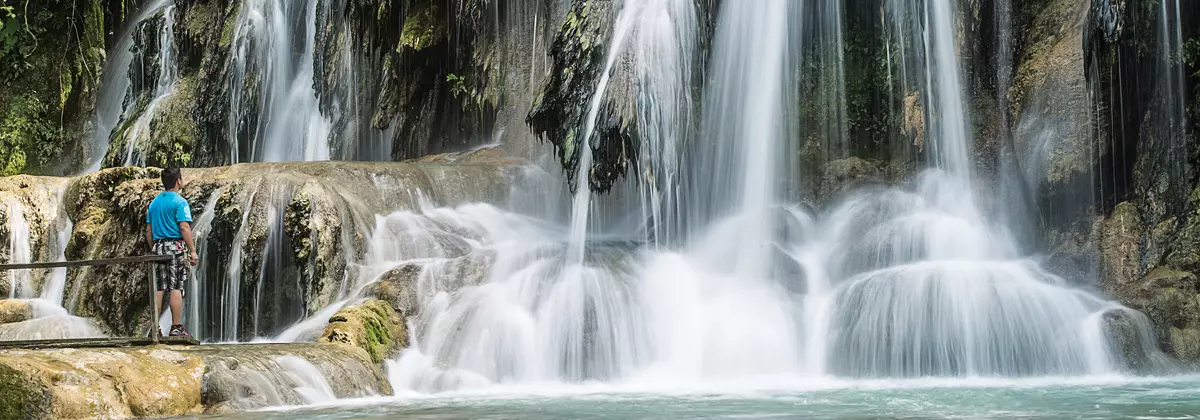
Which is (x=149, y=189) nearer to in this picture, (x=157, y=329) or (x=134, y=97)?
(x=157, y=329)

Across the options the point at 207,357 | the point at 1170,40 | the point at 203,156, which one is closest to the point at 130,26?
the point at 203,156

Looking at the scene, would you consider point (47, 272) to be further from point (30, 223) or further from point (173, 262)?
point (173, 262)

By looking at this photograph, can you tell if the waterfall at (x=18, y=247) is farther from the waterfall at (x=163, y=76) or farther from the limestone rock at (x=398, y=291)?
Result: the waterfall at (x=163, y=76)

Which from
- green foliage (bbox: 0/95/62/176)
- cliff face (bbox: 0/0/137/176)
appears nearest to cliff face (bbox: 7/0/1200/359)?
cliff face (bbox: 0/0/137/176)

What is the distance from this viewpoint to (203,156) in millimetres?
20406

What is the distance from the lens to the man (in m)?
8.93

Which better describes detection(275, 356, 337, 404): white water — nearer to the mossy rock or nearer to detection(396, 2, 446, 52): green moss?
the mossy rock

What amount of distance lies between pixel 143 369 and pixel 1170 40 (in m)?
10.5

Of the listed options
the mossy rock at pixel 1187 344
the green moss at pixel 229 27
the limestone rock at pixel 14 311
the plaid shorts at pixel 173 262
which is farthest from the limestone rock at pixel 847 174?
the green moss at pixel 229 27

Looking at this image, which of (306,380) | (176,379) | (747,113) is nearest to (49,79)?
(747,113)

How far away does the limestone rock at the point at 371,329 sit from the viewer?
10234 mm

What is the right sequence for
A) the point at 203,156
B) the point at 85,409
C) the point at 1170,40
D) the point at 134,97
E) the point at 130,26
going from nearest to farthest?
the point at 85,409 < the point at 1170,40 < the point at 203,156 < the point at 134,97 < the point at 130,26

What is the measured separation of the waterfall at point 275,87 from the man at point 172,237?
405 inches

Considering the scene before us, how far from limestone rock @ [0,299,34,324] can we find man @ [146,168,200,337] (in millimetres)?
5209
